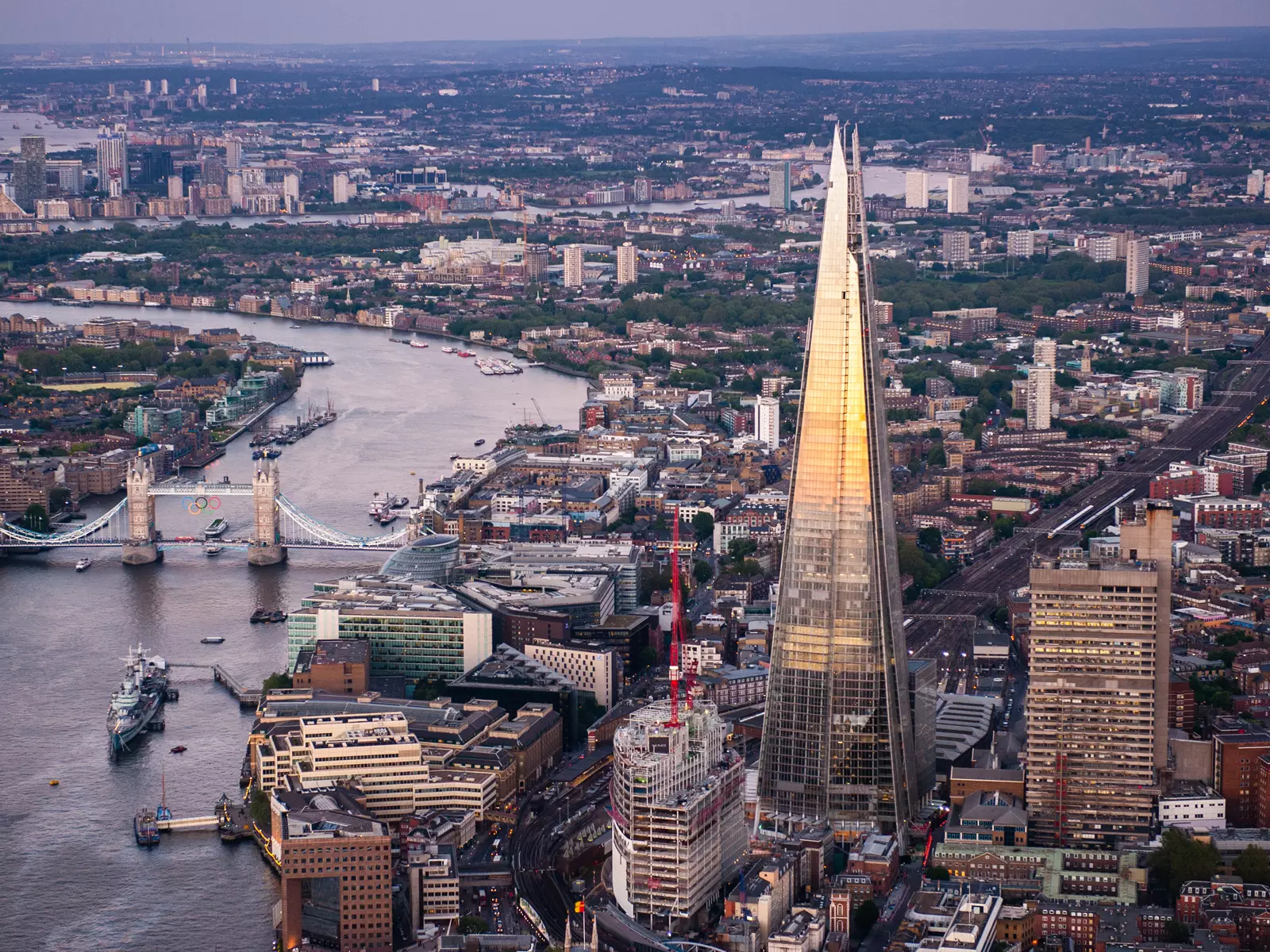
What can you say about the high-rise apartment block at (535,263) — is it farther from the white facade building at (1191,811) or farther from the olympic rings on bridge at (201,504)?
the white facade building at (1191,811)

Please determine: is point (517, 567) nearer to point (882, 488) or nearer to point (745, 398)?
point (882, 488)

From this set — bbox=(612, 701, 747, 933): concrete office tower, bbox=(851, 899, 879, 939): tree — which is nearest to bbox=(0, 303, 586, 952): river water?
bbox=(612, 701, 747, 933): concrete office tower

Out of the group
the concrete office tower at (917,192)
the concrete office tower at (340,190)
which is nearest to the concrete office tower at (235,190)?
the concrete office tower at (340,190)

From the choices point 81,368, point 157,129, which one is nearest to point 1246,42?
point 157,129

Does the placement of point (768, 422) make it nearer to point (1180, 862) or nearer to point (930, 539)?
point (930, 539)

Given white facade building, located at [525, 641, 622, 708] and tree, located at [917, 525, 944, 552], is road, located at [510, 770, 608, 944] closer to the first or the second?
white facade building, located at [525, 641, 622, 708]

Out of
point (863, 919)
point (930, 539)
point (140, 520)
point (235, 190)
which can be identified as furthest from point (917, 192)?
point (863, 919)
